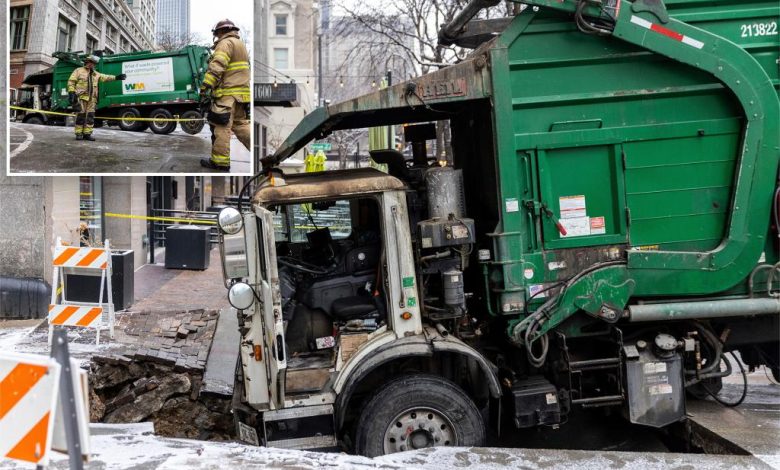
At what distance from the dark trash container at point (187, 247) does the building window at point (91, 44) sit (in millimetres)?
4782

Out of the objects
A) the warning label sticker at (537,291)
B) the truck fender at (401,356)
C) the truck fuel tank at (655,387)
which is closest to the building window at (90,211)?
the truck fender at (401,356)

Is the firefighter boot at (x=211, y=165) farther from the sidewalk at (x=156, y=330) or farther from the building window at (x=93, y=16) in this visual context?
the building window at (x=93, y=16)

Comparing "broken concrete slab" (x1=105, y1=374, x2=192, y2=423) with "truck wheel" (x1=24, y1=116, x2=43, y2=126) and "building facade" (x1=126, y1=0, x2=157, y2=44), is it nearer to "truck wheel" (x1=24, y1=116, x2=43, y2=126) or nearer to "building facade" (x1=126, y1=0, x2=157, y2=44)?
"truck wheel" (x1=24, y1=116, x2=43, y2=126)

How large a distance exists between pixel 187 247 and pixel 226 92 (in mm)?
5080

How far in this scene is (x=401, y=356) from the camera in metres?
5.00

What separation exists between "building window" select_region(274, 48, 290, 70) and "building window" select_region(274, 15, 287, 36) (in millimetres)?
1160

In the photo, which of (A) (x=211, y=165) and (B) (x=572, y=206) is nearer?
(B) (x=572, y=206)

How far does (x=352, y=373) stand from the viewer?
5.00m

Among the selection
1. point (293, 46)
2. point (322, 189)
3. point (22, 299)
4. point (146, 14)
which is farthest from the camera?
point (293, 46)

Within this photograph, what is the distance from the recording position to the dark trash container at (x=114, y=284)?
28.8 ft

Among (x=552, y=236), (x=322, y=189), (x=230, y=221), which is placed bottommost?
(x=552, y=236)

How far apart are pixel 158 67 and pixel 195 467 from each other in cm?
679

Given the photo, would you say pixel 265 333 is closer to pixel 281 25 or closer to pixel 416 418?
pixel 416 418

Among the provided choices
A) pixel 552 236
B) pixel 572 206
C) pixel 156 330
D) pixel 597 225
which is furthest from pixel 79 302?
pixel 597 225
